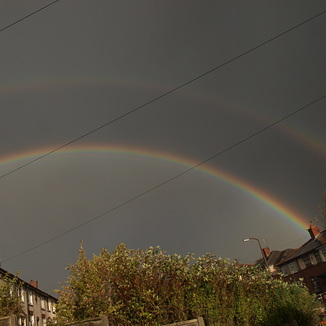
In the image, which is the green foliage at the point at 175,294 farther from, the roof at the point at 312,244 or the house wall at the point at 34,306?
the roof at the point at 312,244

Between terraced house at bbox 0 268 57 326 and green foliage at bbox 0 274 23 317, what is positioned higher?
terraced house at bbox 0 268 57 326

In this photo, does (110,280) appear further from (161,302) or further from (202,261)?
(202,261)

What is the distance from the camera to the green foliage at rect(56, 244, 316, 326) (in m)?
11.2

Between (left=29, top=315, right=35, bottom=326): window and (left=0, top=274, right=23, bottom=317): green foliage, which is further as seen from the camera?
(left=29, top=315, right=35, bottom=326): window

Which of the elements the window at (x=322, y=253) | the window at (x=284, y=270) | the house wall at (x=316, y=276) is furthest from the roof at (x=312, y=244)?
the window at (x=284, y=270)

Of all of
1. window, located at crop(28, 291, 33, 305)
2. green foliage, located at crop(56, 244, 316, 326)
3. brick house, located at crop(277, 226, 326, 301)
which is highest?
window, located at crop(28, 291, 33, 305)

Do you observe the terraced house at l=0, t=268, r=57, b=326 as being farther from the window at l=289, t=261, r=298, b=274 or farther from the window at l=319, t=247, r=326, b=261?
the window at l=289, t=261, r=298, b=274

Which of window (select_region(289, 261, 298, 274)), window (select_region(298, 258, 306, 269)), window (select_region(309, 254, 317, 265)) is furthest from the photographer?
window (select_region(289, 261, 298, 274))

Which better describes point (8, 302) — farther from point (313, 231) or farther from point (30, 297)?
point (313, 231)

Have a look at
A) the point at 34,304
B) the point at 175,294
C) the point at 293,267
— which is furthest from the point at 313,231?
the point at 175,294

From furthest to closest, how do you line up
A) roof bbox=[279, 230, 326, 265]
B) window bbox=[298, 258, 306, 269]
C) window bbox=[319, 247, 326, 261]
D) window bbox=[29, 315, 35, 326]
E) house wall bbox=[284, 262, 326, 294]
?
window bbox=[298, 258, 306, 269] → roof bbox=[279, 230, 326, 265] → window bbox=[319, 247, 326, 261] → house wall bbox=[284, 262, 326, 294] → window bbox=[29, 315, 35, 326]

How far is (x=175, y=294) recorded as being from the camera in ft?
37.5

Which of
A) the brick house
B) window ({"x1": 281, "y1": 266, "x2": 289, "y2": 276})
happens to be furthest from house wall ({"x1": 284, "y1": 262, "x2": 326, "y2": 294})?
window ({"x1": 281, "y1": 266, "x2": 289, "y2": 276})

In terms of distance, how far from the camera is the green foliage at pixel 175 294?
11.2 meters
